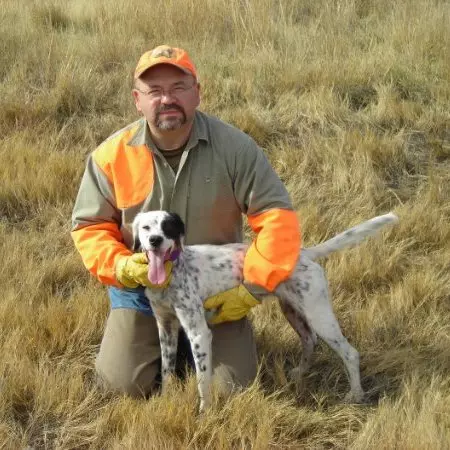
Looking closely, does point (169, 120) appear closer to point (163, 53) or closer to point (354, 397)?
point (163, 53)

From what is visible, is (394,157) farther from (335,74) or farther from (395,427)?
(395,427)

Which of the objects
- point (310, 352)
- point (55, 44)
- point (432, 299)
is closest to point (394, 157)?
point (432, 299)

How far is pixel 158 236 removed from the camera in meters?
3.35

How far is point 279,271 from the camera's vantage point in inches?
137

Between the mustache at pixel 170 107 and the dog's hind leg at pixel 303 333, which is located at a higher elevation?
the mustache at pixel 170 107

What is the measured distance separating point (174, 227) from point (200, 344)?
23.4 inches

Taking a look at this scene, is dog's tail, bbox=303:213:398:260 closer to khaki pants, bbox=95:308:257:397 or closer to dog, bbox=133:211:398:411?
dog, bbox=133:211:398:411

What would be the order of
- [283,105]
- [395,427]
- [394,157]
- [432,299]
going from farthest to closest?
[283,105] → [394,157] → [432,299] → [395,427]

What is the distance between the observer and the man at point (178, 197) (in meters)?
3.53

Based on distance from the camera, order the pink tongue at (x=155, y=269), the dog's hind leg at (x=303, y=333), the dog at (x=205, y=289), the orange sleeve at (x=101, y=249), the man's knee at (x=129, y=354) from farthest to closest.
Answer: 1. the dog's hind leg at (x=303, y=333)
2. the man's knee at (x=129, y=354)
3. the orange sleeve at (x=101, y=249)
4. the dog at (x=205, y=289)
5. the pink tongue at (x=155, y=269)

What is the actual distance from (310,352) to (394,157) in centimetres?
281

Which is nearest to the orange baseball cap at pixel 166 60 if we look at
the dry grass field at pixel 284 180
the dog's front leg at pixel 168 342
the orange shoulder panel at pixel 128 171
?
the orange shoulder panel at pixel 128 171

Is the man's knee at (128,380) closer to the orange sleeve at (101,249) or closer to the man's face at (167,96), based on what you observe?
the orange sleeve at (101,249)

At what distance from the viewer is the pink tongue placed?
3334 mm
